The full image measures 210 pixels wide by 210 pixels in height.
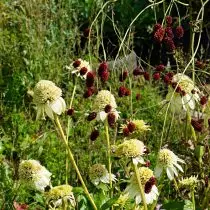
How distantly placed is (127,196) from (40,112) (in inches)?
14.5

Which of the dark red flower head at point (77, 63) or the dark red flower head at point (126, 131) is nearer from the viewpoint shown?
the dark red flower head at point (126, 131)

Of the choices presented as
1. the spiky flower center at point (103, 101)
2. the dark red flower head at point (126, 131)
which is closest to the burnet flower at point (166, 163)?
the dark red flower head at point (126, 131)

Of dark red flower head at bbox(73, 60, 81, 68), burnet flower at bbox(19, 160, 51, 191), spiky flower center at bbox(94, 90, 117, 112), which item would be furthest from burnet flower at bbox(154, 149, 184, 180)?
dark red flower head at bbox(73, 60, 81, 68)

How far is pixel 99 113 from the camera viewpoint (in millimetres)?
2023

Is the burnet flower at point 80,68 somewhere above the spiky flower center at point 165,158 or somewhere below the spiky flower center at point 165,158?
above

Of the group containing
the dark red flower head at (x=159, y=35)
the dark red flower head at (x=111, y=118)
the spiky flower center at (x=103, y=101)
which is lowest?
the dark red flower head at (x=111, y=118)

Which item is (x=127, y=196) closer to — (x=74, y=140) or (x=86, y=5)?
(x=74, y=140)

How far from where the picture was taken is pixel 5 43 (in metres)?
4.36

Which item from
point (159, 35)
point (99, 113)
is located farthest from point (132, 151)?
point (159, 35)

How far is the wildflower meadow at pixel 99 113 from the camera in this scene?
6.50 feet

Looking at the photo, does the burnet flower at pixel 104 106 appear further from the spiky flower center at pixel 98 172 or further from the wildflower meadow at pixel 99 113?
the spiky flower center at pixel 98 172

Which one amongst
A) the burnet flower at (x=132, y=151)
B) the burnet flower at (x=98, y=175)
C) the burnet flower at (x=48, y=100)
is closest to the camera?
the burnet flower at (x=132, y=151)

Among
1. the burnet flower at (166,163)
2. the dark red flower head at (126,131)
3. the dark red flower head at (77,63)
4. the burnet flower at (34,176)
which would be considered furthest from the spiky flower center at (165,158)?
the dark red flower head at (77,63)

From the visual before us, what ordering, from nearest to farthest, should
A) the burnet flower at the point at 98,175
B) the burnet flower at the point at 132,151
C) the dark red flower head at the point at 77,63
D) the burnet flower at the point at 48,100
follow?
the burnet flower at the point at 132,151 < the burnet flower at the point at 48,100 < the burnet flower at the point at 98,175 < the dark red flower head at the point at 77,63
